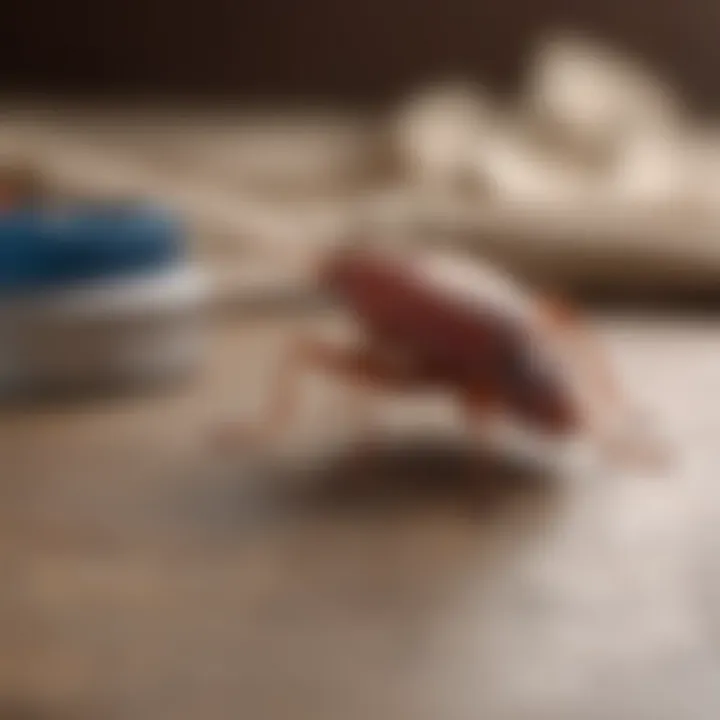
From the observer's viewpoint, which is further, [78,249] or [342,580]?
[78,249]

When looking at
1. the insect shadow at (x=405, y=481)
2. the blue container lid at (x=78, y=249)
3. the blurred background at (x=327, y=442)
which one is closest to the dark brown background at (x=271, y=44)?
the blurred background at (x=327, y=442)

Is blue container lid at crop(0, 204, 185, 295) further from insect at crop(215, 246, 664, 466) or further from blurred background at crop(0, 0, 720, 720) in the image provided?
insect at crop(215, 246, 664, 466)

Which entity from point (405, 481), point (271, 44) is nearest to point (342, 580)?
point (405, 481)

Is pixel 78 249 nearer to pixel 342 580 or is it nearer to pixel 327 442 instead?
pixel 327 442

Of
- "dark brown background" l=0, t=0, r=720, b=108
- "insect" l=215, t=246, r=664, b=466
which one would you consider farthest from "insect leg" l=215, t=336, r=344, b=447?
"dark brown background" l=0, t=0, r=720, b=108

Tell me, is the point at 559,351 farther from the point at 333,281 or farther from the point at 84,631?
the point at 84,631

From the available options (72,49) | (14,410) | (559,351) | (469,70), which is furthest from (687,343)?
(72,49)
